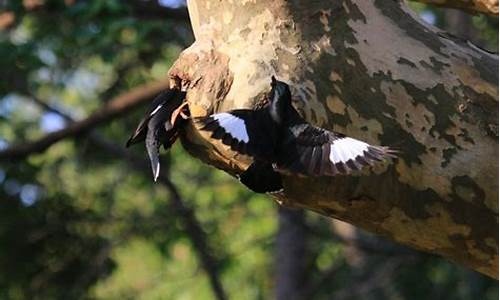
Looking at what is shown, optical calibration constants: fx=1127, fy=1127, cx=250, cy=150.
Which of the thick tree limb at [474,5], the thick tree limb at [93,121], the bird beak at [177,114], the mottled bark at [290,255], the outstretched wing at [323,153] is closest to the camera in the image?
the outstretched wing at [323,153]

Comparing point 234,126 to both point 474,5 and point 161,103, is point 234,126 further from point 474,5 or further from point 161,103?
point 474,5

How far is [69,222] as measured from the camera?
5.60m

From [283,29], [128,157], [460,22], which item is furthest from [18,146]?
[283,29]

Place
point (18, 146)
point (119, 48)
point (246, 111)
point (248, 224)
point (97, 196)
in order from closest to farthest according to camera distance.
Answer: point (246, 111)
point (119, 48)
point (18, 146)
point (97, 196)
point (248, 224)

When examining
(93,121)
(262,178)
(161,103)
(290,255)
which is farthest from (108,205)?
(262,178)

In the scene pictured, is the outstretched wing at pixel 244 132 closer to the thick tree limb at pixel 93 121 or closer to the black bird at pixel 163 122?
the black bird at pixel 163 122

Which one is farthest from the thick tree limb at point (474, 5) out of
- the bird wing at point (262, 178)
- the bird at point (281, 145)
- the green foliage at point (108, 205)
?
the green foliage at point (108, 205)

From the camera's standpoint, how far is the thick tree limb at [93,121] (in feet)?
16.2

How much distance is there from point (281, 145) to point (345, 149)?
0.35 ft

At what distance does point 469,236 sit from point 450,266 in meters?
3.75

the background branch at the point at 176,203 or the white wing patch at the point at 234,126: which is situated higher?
the white wing patch at the point at 234,126

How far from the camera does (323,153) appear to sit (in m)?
1.81

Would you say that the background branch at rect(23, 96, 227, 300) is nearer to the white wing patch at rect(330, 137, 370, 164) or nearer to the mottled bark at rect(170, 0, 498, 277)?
the mottled bark at rect(170, 0, 498, 277)

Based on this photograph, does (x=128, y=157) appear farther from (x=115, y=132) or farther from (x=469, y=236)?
(x=469, y=236)
